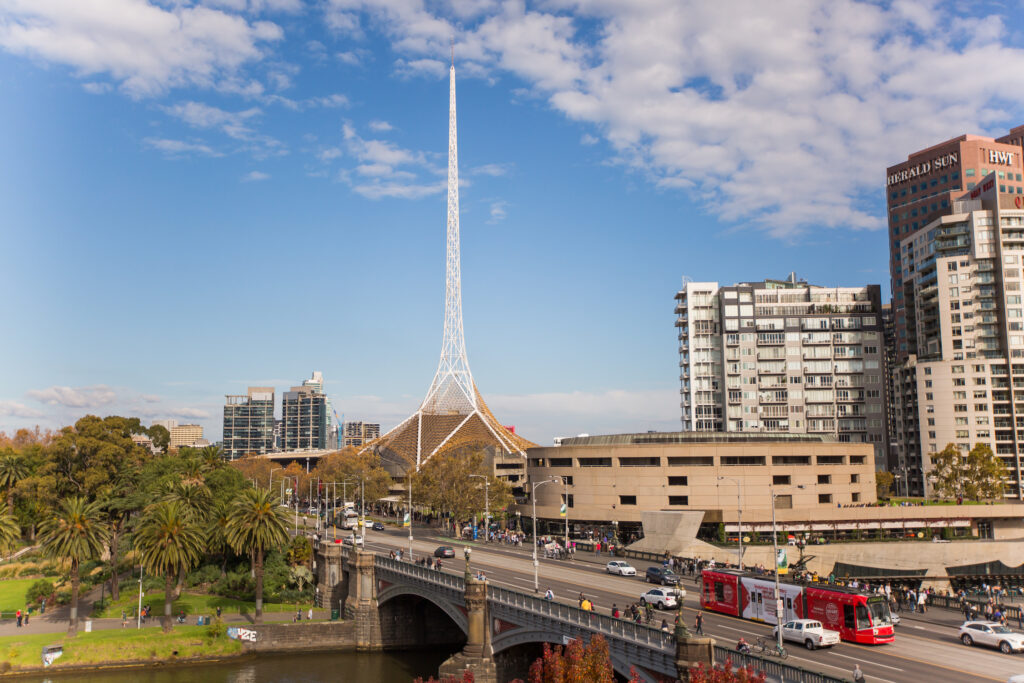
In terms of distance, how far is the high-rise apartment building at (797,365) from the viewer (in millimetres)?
145875

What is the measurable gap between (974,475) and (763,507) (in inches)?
1456

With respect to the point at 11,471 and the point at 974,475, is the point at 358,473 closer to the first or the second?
the point at 11,471

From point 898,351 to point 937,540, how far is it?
95.3 m

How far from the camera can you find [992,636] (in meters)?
41.2

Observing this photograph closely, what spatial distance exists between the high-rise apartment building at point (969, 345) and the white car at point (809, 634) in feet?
346

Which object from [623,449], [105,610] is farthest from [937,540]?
[105,610]

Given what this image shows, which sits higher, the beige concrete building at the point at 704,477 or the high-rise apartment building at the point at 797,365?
the high-rise apartment building at the point at 797,365

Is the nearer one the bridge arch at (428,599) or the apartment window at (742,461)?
the bridge arch at (428,599)

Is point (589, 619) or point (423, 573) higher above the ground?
point (589, 619)

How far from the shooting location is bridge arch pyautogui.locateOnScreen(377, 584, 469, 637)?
193 feet

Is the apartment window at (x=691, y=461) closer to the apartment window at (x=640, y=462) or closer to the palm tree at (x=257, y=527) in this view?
the apartment window at (x=640, y=462)

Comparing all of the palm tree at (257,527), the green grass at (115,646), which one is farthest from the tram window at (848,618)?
the palm tree at (257,527)

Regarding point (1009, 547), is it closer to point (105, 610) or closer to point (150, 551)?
point (150, 551)

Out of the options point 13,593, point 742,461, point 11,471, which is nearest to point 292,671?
point 13,593
